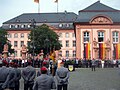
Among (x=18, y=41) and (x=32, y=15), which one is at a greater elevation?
(x=32, y=15)

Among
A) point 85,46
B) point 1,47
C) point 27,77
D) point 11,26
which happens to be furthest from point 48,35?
point 27,77

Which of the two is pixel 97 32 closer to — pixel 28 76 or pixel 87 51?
pixel 87 51

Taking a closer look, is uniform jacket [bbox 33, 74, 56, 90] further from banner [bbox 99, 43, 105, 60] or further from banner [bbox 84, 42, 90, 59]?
banner [bbox 84, 42, 90, 59]

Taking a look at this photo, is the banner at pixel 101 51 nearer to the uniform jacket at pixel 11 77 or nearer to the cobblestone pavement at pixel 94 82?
the cobblestone pavement at pixel 94 82

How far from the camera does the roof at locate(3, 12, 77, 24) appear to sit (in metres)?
121

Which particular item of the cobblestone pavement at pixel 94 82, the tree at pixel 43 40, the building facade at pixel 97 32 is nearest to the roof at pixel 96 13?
the building facade at pixel 97 32

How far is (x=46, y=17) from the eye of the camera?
12306 centimetres

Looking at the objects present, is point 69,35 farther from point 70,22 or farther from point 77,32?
point 77,32

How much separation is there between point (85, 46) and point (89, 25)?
5.77 metres

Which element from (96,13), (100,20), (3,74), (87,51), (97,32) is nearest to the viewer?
(3,74)

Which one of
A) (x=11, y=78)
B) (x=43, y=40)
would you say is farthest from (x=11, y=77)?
(x=43, y=40)

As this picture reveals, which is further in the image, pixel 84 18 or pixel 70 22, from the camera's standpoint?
pixel 70 22

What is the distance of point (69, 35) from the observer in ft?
391

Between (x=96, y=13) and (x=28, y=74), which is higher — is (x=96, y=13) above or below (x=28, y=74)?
above
